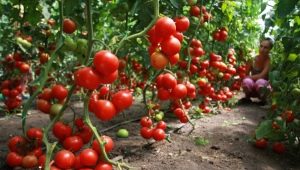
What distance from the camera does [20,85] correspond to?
3787 mm

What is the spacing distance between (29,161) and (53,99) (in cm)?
34

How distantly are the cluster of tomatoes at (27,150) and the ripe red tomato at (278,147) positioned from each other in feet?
5.69

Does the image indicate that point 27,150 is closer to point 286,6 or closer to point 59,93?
point 59,93

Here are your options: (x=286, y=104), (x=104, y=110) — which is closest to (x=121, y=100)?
(x=104, y=110)

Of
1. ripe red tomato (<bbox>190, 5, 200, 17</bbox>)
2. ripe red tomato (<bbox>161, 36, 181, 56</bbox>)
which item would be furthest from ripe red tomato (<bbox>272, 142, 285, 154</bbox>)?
ripe red tomato (<bbox>161, 36, 181, 56</bbox>)

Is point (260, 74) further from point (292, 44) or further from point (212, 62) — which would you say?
point (292, 44)

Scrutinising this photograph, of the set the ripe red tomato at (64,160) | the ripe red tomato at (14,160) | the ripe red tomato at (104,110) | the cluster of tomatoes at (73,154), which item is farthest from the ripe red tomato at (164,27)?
the ripe red tomato at (14,160)

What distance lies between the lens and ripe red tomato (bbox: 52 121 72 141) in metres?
1.56

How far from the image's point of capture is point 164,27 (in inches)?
47.9

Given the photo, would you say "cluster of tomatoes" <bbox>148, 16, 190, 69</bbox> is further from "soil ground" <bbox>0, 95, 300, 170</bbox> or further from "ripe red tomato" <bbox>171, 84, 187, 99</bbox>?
"soil ground" <bbox>0, 95, 300, 170</bbox>

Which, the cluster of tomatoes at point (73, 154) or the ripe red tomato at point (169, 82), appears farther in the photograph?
the ripe red tomato at point (169, 82)

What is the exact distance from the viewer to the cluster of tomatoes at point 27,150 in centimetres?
177

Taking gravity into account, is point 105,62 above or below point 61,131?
above

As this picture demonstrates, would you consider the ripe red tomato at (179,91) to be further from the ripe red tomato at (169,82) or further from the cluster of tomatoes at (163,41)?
the cluster of tomatoes at (163,41)
